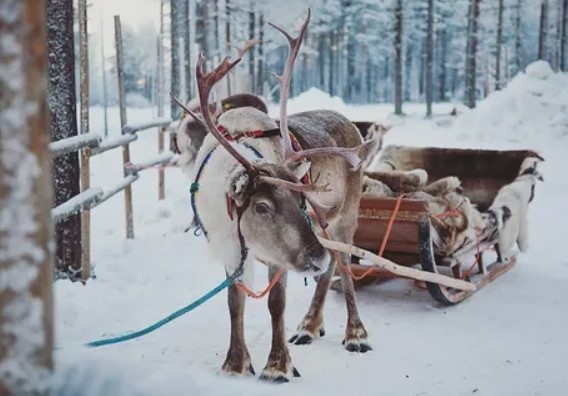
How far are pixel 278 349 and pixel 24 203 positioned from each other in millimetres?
2803

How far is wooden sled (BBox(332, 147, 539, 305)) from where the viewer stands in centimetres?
463

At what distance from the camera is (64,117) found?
195 inches

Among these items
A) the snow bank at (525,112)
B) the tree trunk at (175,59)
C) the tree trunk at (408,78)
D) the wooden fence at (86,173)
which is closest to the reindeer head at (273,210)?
the wooden fence at (86,173)

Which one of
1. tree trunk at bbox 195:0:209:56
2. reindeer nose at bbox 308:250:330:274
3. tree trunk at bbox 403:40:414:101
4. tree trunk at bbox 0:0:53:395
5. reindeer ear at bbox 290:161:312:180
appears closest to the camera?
tree trunk at bbox 0:0:53:395

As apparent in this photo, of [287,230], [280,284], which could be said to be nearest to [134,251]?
[280,284]

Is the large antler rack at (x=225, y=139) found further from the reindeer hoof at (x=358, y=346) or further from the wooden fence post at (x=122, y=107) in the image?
the wooden fence post at (x=122, y=107)

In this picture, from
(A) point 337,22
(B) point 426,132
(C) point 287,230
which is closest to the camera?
(C) point 287,230

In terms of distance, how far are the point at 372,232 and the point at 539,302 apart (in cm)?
129

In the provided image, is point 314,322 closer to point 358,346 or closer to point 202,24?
point 358,346

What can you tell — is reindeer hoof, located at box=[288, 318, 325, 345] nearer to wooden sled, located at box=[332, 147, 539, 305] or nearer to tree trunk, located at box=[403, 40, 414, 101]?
wooden sled, located at box=[332, 147, 539, 305]

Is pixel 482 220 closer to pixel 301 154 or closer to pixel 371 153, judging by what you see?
pixel 371 153

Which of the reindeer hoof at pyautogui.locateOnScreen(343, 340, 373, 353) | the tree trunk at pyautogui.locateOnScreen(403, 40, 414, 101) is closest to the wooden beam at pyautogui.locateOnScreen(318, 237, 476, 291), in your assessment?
the reindeer hoof at pyautogui.locateOnScreen(343, 340, 373, 353)

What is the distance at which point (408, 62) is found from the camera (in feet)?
141

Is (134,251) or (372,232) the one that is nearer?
(372,232)
